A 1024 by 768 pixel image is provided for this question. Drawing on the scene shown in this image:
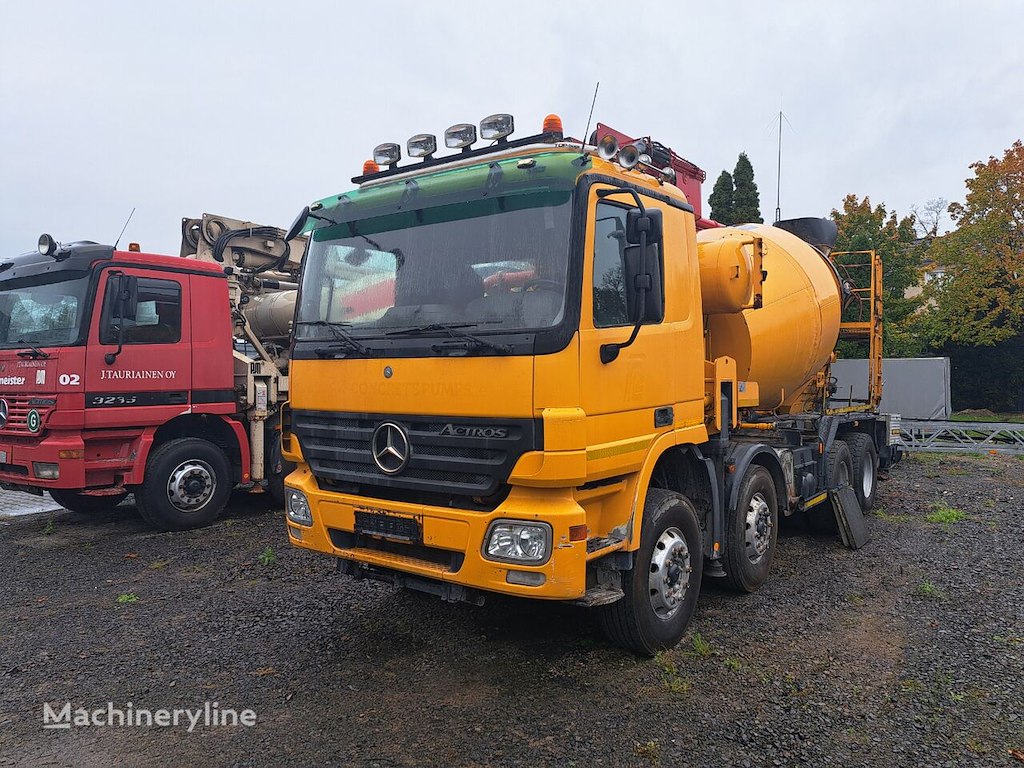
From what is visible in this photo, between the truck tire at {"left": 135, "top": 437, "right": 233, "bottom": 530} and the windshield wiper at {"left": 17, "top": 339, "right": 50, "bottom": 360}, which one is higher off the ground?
the windshield wiper at {"left": 17, "top": 339, "right": 50, "bottom": 360}

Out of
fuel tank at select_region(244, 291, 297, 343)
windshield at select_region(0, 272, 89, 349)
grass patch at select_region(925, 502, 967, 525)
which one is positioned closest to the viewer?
windshield at select_region(0, 272, 89, 349)

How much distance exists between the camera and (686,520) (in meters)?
4.42

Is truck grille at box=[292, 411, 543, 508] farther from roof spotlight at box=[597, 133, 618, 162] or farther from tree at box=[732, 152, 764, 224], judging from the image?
tree at box=[732, 152, 764, 224]

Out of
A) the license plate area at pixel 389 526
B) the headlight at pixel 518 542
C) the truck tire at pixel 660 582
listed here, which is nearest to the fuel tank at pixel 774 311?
the truck tire at pixel 660 582

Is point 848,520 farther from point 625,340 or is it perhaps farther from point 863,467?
point 625,340

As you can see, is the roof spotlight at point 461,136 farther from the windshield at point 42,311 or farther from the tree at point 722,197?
the tree at point 722,197

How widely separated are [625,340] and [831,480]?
432 centimetres

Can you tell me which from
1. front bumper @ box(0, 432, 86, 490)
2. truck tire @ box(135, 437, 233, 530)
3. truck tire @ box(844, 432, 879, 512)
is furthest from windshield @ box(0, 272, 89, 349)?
truck tire @ box(844, 432, 879, 512)

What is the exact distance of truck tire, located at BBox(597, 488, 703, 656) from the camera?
4.00 meters

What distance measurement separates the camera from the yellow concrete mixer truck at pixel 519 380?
11.4 ft

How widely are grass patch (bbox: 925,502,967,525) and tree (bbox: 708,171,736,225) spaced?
67.1 ft

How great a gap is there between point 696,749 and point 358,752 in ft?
5.11

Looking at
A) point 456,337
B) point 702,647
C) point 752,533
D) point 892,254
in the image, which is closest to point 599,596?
point 702,647

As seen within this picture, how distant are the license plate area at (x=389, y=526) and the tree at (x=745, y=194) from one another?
2505 cm
